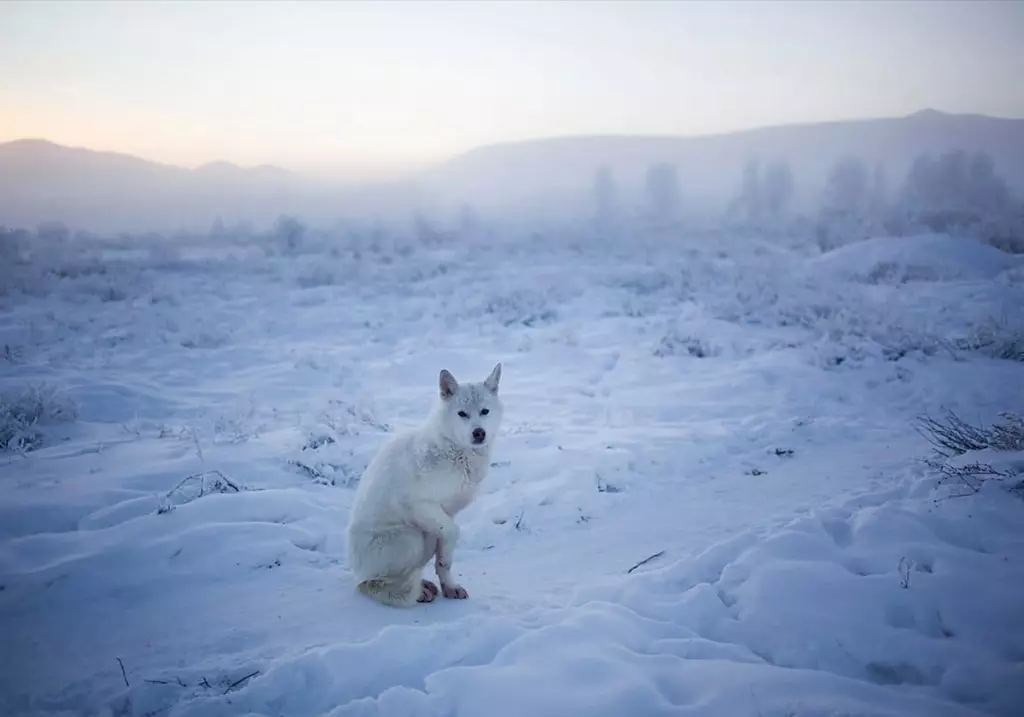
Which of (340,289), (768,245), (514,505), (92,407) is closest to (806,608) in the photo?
(514,505)

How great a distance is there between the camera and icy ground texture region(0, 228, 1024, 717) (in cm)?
283

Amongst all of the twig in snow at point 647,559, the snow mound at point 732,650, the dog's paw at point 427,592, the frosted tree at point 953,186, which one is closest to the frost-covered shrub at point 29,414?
the snow mound at point 732,650

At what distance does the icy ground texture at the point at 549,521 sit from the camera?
A: 2.83 meters

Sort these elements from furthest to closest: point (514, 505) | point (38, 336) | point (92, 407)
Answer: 1. point (38, 336)
2. point (92, 407)
3. point (514, 505)

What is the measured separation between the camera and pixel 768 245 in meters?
26.9

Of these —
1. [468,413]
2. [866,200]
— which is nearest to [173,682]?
[468,413]

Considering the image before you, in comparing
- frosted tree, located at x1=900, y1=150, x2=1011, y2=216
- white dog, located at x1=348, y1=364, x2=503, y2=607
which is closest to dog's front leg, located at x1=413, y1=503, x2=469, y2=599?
white dog, located at x1=348, y1=364, x2=503, y2=607

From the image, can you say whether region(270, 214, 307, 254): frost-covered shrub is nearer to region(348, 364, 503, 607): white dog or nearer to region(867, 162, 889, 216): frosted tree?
region(348, 364, 503, 607): white dog

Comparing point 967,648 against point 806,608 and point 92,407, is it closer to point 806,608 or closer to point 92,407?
point 806,608

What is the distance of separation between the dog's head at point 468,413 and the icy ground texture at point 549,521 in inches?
46.6

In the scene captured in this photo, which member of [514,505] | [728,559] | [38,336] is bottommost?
[514,505]

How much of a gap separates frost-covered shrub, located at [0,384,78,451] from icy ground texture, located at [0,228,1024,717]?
84mm

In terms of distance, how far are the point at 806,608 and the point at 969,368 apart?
778 cm

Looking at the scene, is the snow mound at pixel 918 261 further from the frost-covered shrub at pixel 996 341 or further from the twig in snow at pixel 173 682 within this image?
the twig in snow at pixel 173 682
